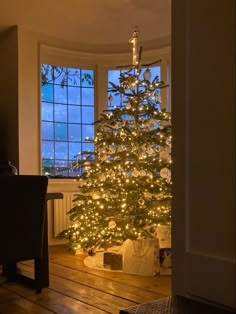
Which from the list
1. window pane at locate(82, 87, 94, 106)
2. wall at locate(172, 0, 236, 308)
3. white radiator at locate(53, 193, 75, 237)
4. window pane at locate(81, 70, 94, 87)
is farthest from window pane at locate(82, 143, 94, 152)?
wall at locate(172, 0, 236, 308)

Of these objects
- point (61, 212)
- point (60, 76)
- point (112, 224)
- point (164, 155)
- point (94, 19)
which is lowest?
point (61, 212)

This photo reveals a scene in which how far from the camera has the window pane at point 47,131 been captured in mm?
5020

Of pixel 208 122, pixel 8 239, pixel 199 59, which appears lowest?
pixel 8 239

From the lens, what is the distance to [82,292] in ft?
9.50

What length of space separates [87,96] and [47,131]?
0.75m

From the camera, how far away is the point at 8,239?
265 centimetres

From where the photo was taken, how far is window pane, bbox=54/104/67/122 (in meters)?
5.16

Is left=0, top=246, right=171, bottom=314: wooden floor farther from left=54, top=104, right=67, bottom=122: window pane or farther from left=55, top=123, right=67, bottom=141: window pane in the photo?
left=54, top=104, right=67, bottom=122: window pane

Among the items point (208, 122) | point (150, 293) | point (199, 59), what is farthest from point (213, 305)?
point (150, 293)

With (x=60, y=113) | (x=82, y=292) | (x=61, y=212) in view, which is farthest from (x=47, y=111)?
(x=82, y=292)

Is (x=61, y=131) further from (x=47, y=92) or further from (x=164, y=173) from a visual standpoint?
(x=164, y=173)

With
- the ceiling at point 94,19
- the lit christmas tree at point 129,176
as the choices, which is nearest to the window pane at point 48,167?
the lit christmas tree at point 129,176

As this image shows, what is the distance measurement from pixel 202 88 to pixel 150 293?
6.24ft

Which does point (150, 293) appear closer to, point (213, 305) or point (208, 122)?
point (213, 305)
